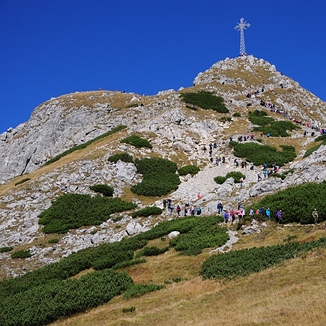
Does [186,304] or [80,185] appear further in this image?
[80,185]

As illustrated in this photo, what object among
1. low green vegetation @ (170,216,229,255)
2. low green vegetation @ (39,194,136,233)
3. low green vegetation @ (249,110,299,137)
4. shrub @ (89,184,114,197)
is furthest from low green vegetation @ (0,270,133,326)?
low green vegetation @ (249,110,299,137)

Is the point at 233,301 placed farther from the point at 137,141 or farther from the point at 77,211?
the point at 137,141

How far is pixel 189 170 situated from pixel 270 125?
78.4 ft

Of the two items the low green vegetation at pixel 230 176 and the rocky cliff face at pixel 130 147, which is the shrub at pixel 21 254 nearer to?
the rocky cliff face at pixel 130 147

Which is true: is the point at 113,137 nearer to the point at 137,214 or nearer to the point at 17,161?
the point at 137,214

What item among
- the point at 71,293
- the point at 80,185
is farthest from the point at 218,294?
the point at 80,185

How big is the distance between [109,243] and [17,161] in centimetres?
5594

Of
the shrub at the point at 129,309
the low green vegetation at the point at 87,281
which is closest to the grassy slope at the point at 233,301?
the shrub at the point at 129,309

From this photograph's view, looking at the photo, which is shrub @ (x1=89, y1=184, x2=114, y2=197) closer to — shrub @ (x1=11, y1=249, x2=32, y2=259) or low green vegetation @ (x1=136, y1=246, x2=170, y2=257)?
shrub @ (x1=11, y1=249, x2=32, y2=259)

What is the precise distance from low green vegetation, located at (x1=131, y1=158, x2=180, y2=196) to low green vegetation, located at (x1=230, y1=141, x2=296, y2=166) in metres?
10.2

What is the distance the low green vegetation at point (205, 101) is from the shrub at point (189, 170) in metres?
20.8

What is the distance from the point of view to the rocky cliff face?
38625 millimetres

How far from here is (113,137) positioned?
6225cm

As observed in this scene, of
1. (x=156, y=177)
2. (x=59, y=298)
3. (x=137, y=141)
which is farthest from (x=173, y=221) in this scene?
(x=137, y=141)
